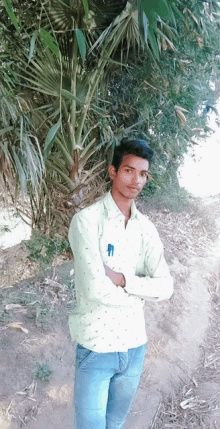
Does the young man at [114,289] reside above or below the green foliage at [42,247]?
above

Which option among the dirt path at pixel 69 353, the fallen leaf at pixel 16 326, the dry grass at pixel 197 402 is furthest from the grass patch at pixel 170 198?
the fallen leaf at pixel 16 326

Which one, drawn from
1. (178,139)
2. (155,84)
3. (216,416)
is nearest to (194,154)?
(178,139)

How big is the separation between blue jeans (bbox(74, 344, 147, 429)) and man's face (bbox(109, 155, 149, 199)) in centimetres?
50

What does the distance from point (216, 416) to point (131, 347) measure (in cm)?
142

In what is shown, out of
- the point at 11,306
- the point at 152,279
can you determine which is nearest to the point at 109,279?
the point at 152,279

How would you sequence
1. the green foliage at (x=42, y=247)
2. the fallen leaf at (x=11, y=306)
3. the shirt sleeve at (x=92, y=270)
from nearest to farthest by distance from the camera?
the shirt sleeve at (x=92, y=270) → the fallen leaf at (x=11, y=306) → the green foliage at (x=42, y=247)

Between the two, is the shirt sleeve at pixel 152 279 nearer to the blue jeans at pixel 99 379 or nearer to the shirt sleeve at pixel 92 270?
the shirt sleeve at pixel 92 270

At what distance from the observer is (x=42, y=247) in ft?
10.3

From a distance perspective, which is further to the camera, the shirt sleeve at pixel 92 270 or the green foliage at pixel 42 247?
the green foliage at pixel 42 247

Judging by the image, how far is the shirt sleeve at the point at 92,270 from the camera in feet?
3.13

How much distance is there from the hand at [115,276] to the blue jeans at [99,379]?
214 mm

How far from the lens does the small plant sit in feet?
6.60

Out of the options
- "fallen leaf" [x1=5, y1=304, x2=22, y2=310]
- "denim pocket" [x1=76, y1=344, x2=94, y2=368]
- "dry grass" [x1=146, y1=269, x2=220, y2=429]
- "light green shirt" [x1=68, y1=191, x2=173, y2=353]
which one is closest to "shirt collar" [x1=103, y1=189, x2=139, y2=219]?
"light green shirt" [x1=68, y1=191, x2=173, y2=353]

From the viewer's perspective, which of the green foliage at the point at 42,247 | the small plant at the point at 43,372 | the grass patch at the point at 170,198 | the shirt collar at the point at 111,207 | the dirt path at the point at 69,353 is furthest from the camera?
the grass patch at the point at 170,198
